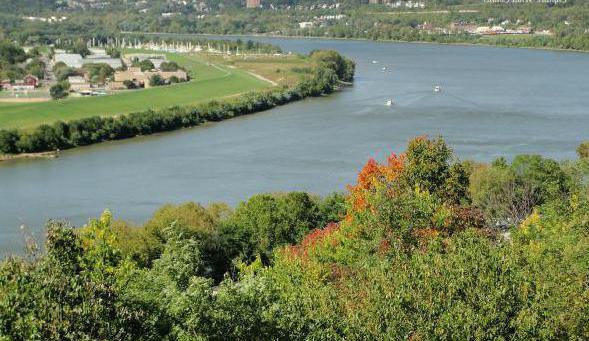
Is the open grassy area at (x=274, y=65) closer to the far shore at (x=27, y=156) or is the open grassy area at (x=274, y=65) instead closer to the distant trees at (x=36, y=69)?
the distant trees at (x=36, y=69)

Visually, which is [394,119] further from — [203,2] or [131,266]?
[203,2]

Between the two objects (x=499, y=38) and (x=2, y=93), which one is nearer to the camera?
(x=2, y=93)

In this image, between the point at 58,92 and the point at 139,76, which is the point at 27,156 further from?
the point at 139,76

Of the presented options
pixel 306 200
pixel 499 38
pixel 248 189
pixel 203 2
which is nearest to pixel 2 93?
pixel 248 189

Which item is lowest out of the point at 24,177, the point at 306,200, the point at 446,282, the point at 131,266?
the point at 24,177

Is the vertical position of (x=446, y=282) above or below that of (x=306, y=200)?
above

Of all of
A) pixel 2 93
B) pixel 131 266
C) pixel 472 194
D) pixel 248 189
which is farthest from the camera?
pixel 2 93

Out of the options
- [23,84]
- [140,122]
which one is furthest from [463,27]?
[140,122]
